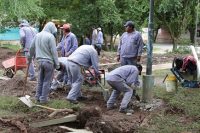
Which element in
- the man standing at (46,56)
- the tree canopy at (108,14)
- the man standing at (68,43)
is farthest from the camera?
the tree canopy at (108,14)

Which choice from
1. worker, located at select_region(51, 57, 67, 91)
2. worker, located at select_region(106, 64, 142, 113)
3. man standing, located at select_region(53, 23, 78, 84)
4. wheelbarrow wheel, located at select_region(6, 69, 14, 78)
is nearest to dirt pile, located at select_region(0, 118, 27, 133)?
worker, located at select_region(106, 64, 142, 113)

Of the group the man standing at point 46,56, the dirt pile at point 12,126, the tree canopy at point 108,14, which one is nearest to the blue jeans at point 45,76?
the man standing at point 46,56

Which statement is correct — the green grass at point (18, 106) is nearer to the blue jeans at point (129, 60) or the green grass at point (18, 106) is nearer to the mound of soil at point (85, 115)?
the mound of soil at point (85, 115)

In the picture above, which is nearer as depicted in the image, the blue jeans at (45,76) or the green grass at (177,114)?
the green grass at (177,114)

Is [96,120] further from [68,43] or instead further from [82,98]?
[68,43]

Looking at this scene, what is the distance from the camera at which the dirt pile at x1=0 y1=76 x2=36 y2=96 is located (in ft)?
41.2

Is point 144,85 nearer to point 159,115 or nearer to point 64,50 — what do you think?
point 159,115

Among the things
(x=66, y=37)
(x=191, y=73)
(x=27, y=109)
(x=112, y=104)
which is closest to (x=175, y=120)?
(x=112, y=104)

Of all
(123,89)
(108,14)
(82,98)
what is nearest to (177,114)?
(123,89)

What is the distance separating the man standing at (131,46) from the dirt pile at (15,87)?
8.99ft

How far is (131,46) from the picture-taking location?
12.2 meters

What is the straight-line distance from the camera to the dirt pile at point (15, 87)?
41.2 ft

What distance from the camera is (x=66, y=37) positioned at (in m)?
13.1

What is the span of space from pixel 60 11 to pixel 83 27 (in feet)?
9.68
